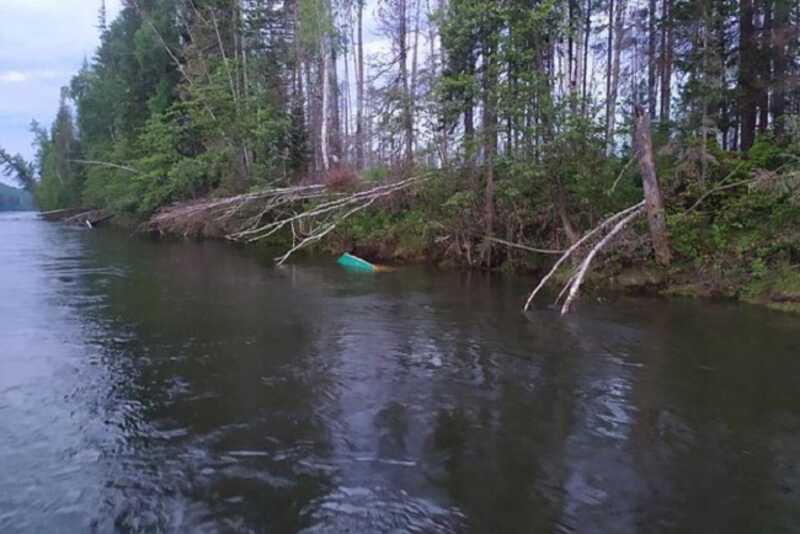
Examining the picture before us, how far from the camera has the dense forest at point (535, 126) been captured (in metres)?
14.3

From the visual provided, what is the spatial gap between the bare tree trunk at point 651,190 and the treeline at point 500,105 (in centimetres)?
66

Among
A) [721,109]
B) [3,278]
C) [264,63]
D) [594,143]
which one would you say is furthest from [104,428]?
[264,63]

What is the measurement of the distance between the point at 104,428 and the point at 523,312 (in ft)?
26.7

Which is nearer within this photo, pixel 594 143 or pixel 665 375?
pixel 665 375

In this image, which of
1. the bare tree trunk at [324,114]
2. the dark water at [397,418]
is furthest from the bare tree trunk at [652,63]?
the bare tree trunk at [324,114]

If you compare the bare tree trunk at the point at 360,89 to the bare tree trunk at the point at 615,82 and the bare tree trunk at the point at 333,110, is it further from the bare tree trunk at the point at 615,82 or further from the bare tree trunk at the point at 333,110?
the bare tree trunk at the point at 615,82

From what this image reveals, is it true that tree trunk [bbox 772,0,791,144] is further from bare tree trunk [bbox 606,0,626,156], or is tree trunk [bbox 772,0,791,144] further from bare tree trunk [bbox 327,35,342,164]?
bare tree trunk [bbox 327,35,342,164]

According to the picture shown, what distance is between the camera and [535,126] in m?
16.5

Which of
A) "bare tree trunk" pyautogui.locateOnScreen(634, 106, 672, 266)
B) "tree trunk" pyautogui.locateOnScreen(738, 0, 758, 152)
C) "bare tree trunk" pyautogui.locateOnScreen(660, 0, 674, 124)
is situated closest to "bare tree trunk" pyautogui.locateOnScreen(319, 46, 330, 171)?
"bare tree trunk" pyautogui.locateOnScreen(660, 0, 674, 124)

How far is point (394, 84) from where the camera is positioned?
24.8 m

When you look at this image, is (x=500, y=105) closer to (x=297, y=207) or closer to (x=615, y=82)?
(x=615, y=82)

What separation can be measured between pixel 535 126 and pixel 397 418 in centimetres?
1182

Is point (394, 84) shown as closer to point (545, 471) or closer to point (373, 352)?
point (373, 352)

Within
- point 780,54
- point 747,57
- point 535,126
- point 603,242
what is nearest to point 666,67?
point 747,57
